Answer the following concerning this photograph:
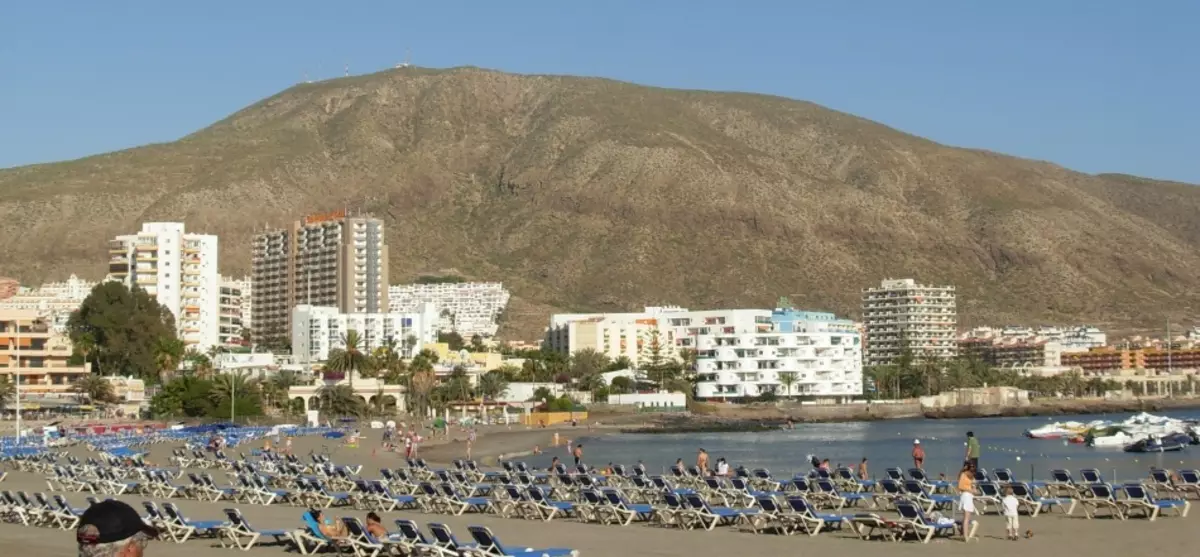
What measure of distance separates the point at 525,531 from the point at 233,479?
38.8 feet

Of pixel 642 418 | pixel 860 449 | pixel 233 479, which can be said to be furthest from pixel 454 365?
pixel 233 479

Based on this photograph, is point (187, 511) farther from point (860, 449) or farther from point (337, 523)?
point (860, 449)

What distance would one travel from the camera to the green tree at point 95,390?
96125 mm

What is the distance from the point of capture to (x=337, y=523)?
873 inches

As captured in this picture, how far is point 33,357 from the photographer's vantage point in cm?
9875

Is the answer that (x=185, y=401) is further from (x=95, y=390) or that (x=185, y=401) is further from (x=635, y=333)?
(x=635, y=333)

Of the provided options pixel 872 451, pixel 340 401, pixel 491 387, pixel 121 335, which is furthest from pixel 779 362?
pixel 872 451

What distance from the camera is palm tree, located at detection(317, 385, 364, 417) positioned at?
102750 mm

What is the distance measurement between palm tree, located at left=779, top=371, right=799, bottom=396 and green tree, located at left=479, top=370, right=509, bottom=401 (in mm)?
24429

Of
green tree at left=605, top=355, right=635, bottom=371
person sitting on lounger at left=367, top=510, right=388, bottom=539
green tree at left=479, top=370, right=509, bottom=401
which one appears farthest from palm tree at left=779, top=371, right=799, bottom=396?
person sitting on lounger at left=367, top=510, right=388, bottom=539

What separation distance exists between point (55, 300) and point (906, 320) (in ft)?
334

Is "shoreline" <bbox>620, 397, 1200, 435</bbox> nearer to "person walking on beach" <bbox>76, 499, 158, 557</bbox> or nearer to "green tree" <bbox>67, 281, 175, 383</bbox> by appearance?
"green tree" <bbox>67, 281, 175, 383</bbox>

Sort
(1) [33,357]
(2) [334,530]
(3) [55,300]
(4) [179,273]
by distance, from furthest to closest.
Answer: (3) [55,300] < (4) [179,273] < (1) [33,357] < (2) [334,530]

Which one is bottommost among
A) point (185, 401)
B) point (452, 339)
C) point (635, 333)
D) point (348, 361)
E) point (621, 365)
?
point (185, 401)
